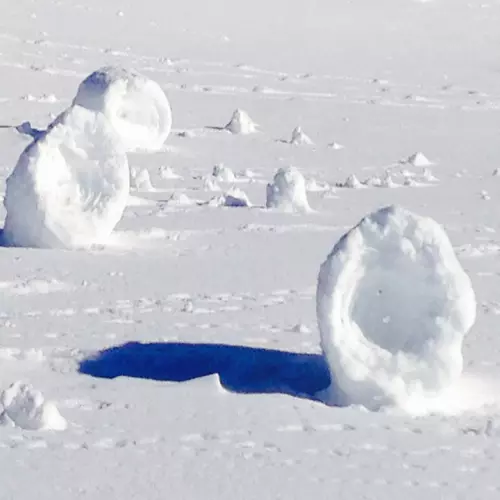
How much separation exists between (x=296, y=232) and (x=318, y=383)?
379 centimetres

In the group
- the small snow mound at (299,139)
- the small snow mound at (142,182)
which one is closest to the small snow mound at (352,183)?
the small snow mound at (142,182)

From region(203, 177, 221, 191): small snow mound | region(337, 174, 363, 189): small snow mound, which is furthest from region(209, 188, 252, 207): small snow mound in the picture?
region(337, 174, 363, 189): small snow mound

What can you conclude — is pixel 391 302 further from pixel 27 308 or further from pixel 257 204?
pixel 257 204

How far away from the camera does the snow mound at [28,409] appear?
18.9ft

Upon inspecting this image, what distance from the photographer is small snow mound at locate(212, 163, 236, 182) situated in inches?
489

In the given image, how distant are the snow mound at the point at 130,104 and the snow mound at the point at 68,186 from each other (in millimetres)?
3881

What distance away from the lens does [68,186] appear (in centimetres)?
956

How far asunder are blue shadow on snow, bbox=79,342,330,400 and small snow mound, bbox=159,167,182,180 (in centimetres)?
532

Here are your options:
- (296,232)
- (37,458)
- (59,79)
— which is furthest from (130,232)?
(59,79)

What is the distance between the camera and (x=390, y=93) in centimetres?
1841

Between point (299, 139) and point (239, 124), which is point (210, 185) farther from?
point (239, 124)

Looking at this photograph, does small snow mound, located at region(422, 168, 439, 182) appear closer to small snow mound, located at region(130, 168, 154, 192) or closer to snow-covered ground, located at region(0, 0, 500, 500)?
snow-covered ground, located at region(0, 0, 500, 500)

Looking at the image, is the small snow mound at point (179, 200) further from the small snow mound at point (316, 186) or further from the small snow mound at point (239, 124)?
the small snow mound at point (239, 124)

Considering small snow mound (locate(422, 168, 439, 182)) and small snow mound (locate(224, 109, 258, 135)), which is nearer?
small snow mound (locate(422, 168, 439, 182))
